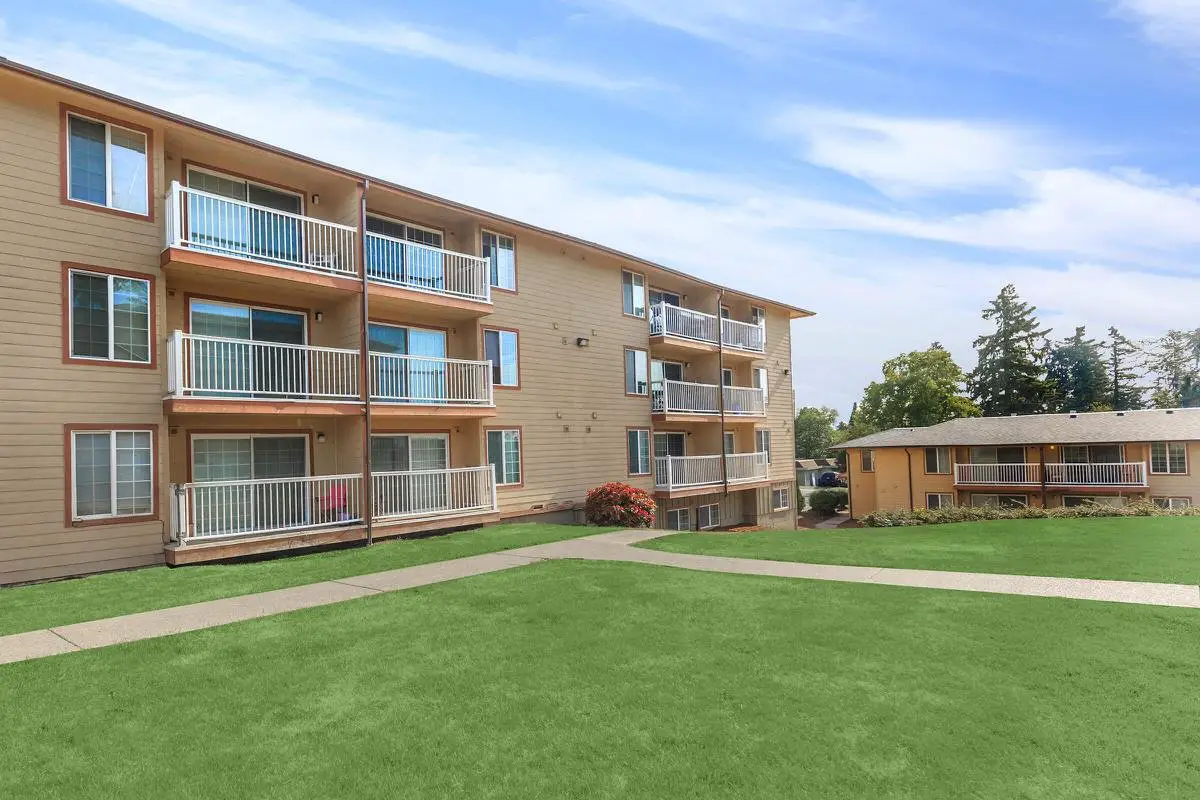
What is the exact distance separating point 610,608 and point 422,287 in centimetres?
1038

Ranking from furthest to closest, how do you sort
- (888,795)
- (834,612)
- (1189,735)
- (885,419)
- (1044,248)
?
(885,419)
(1044,248)
(834,612)
(1189,735)
(888,795)

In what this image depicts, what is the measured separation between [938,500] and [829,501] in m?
7.88

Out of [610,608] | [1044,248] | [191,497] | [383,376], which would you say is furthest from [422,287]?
[1044,248]

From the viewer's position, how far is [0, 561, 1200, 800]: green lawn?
12.4 ft

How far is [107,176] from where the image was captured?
11.3m

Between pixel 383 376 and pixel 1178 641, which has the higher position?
pixel 383 376

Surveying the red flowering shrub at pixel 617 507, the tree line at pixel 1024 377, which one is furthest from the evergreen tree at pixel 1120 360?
the red flowering shrub at pixel 617 507

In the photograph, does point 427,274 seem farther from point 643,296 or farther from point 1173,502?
point 1173,502

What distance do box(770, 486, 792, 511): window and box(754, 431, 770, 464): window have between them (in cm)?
164

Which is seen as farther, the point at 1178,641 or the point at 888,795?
the point at 1178,641

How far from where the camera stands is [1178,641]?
226 inches

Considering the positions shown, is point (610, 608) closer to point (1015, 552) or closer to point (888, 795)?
point (888, 795)

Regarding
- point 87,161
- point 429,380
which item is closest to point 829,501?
point 429,380

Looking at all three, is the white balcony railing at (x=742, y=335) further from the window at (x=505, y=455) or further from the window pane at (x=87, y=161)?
the window pane at (x=87, y=161)
